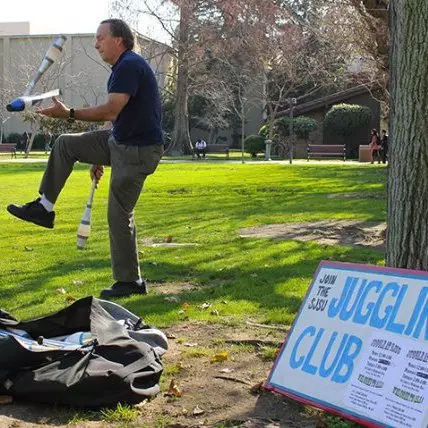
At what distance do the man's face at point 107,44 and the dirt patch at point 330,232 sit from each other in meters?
4.61

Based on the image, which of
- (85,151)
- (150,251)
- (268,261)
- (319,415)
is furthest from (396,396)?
(150,251)

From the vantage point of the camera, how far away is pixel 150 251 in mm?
9594

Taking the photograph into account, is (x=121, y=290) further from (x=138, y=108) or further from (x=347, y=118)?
(x=347, y=118)

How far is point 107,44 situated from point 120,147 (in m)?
0.83

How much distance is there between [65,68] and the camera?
6581cm

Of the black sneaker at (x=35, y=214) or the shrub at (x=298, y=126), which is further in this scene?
the shrub at (x=298, y=126)

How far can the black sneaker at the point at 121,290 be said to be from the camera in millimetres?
6637

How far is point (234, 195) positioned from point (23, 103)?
12.9 metres

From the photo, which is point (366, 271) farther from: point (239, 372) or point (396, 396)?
point (239, 372)

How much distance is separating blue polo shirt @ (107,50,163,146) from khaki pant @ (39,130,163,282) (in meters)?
0.08

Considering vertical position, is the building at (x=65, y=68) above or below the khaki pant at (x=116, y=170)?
above

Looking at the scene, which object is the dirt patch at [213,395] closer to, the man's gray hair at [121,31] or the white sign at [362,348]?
the white sign at [362,348]

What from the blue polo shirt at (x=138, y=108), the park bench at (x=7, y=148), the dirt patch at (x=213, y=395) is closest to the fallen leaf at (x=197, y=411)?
the dirt patch at (x=213, y=395)

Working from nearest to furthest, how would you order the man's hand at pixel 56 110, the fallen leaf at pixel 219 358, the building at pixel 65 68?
the fallen leaf at pixel 219 358 < the man's hand at pixel 56 110 < the building at pixel 65 68
